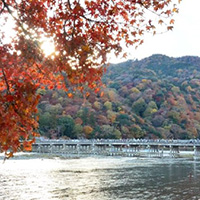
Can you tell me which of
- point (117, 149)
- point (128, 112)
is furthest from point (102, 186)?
point (128, 112)

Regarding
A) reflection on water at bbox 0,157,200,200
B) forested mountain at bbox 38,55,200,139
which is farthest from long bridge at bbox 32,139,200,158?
reflection on water at bbox 0,157,200,200

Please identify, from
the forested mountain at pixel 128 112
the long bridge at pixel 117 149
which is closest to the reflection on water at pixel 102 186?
the long bridge at pixel 117 149

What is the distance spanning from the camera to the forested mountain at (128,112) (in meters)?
98.5

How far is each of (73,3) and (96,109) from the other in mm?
100177

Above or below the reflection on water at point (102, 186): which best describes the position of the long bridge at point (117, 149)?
above

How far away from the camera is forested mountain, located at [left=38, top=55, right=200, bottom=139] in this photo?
9852 centimetres

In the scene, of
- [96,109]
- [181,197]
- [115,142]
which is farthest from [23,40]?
[96,109]

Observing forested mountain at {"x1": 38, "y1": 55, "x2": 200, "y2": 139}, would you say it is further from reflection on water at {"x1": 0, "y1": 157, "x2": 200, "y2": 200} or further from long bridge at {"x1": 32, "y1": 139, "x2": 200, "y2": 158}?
reflection on water at {"x1": 0, "y1": 157, "x2": 200, "y2": 200}

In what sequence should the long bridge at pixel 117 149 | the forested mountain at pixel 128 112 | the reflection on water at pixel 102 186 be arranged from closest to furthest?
the reflection on water at pixel 102 186 < the long bridge at pixel 117 149 < the forested mountain at pixel 128 112

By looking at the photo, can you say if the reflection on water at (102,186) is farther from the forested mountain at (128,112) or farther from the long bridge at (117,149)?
the forested mountain at (128,112)

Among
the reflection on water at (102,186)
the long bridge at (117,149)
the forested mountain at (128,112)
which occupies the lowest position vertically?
the reflection on water at (102,186)

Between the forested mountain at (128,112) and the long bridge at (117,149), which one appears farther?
the forested mountain at (128,112)

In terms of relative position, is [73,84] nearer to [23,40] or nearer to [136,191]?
[23,40]

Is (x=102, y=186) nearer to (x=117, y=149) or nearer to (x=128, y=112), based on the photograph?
(x=117, y=149)
